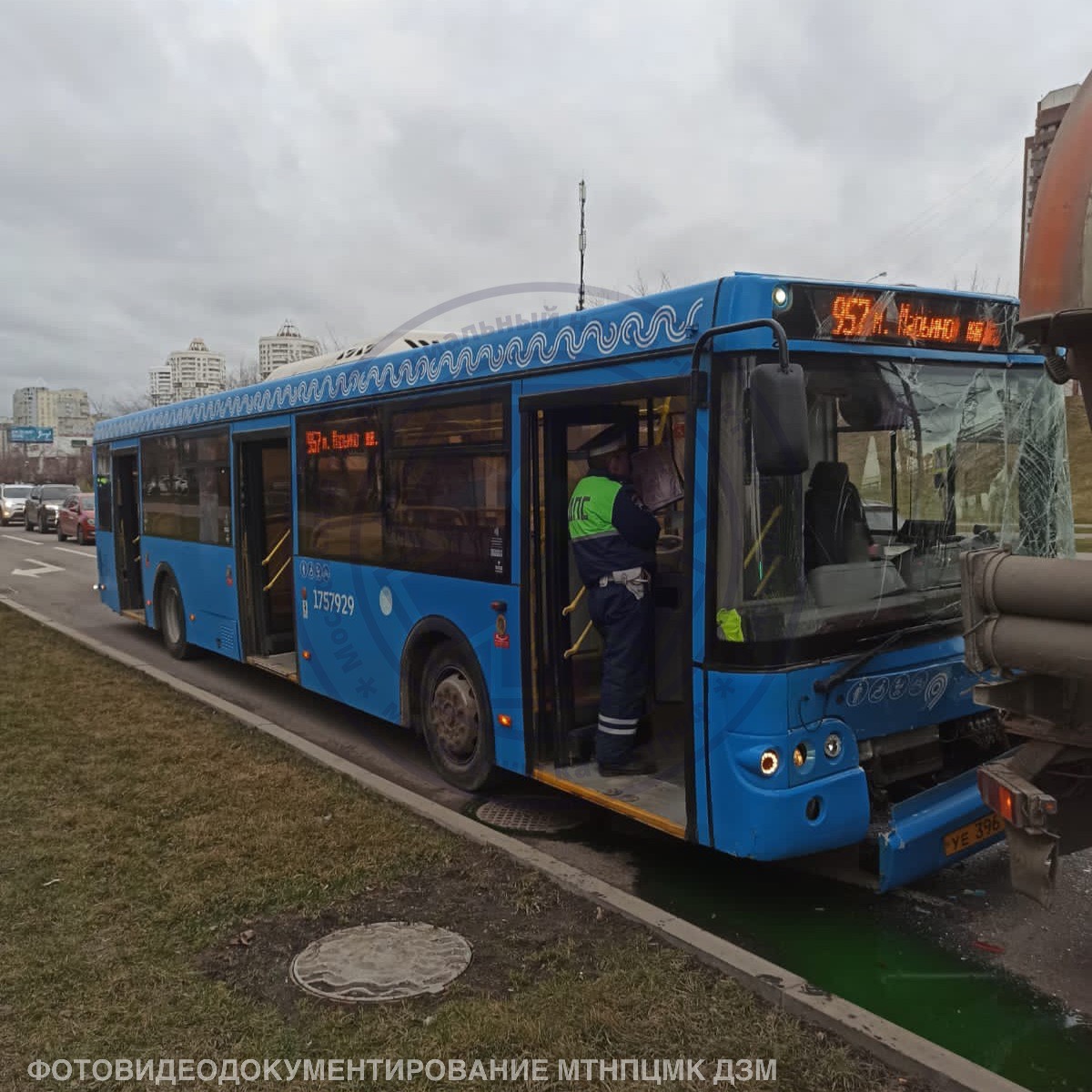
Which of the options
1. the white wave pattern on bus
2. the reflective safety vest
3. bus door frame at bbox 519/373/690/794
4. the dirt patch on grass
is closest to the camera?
the dirt patch on grass

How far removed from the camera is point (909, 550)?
15.4 ft

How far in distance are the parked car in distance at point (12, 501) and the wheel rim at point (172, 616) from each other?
33.1 m

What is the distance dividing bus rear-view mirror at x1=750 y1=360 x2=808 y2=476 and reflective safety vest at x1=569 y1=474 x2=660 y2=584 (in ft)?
4.43

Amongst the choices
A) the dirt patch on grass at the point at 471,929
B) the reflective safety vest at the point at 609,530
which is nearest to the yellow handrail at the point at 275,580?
the reflective safety vest at the point at 609,530

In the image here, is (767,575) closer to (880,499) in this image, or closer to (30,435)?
(880,499)

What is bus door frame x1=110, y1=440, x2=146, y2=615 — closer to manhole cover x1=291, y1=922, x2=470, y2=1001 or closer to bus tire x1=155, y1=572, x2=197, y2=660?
bus tire x1=155, y1=572, x2=197, y2=660

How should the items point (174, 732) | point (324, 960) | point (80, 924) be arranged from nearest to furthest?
point (324, 960), point (80, 924), point (174, 732)

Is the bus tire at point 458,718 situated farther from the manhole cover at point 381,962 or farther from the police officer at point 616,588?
the manhole cover at point 381,962

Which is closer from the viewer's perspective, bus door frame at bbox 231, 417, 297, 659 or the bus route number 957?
the bus route number 957

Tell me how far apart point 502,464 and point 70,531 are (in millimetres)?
28166

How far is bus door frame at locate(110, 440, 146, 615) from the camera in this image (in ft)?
40.3

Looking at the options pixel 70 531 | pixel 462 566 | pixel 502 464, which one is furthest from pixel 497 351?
pixel 70 531

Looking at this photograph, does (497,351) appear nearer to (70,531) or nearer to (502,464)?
(502,464)

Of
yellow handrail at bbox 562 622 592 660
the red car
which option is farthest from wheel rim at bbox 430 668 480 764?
the red car
